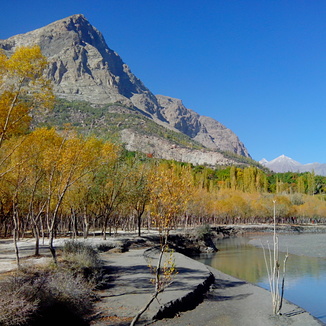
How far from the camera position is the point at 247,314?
1504 cm

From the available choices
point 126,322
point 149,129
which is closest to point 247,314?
point 126,322

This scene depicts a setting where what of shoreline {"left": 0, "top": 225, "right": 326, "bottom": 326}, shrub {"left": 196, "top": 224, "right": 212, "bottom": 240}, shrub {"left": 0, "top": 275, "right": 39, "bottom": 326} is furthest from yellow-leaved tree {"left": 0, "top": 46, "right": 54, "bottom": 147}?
shrub {"left": 196, "top": 224, "right": 212, "bottom": 240}

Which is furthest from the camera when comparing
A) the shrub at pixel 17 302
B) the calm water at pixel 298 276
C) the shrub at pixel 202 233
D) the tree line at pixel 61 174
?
the shrub at pixel 202 233

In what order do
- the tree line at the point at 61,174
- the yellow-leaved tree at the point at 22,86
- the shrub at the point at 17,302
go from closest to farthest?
the shrub at the point at 17,302, the tree line at the point at 61,174, the yellow-leaved tree at the point at 22,86

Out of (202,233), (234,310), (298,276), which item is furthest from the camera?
(202,233)

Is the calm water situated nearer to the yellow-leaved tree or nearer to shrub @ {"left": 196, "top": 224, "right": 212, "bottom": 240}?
shrub @ {"left": 196, "top": 224, "right": 212, "bottom": 240}

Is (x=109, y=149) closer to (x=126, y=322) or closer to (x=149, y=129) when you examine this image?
(x=126, y=322)

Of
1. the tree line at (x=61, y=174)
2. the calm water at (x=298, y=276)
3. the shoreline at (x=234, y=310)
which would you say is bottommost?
the calm water at (x=298, y=276)

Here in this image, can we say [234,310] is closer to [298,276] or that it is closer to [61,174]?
[61,174]

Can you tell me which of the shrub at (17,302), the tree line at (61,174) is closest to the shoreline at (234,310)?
the shrub at (17,302)

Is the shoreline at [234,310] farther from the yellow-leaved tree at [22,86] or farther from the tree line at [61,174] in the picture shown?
the yellow-leaved tree at [22,86]

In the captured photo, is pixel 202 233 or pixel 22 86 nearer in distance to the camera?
pixel 22 86

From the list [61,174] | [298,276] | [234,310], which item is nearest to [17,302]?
[61,174]

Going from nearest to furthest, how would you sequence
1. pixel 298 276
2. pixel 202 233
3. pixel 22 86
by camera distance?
pixel 22 86
pixel 298 276
pixel 202 233
